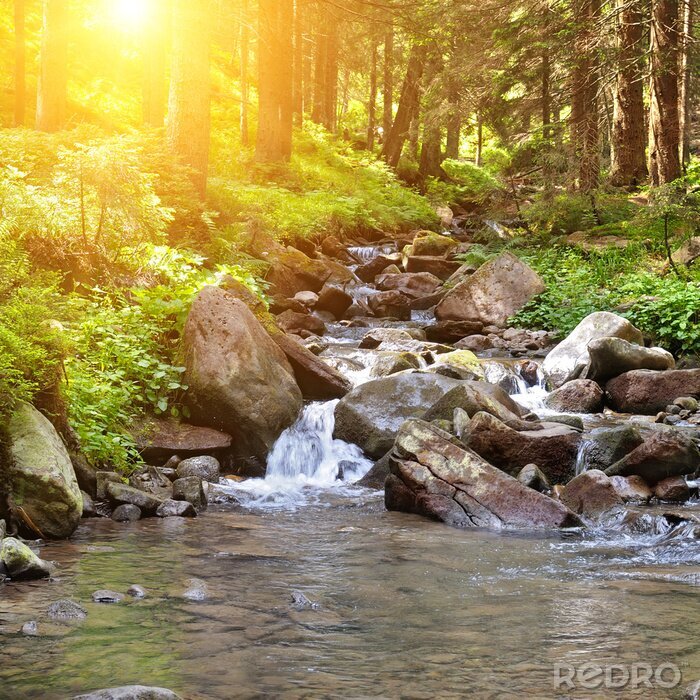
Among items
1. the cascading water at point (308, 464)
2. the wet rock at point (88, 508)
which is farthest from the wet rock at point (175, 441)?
the wet rock at point (88, 508)

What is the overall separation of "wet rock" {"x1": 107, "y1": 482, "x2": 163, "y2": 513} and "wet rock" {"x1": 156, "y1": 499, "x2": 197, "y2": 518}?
6 cm

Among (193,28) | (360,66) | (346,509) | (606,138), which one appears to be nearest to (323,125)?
(360,66)

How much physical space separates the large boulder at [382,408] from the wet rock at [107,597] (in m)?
4.95

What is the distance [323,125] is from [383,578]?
30.1m

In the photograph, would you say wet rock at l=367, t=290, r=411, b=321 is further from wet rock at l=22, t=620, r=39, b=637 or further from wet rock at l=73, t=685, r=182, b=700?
wet rock at l=73, t=685, r=182, b=700

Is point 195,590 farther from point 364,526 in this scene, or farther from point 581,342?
point 581,342

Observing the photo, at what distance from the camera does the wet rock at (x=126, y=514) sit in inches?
259

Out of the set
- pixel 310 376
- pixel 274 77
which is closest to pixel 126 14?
pixel 274 77

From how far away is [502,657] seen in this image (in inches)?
150

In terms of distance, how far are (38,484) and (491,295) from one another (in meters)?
12.1

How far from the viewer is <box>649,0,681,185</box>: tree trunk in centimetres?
1745

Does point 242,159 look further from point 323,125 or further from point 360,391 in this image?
point 360,391

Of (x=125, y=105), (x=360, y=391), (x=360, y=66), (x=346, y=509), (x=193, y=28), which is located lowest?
(x=346, y=509)

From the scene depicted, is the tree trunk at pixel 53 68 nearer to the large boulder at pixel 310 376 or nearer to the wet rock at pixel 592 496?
the large boulder at pixel 310 376
